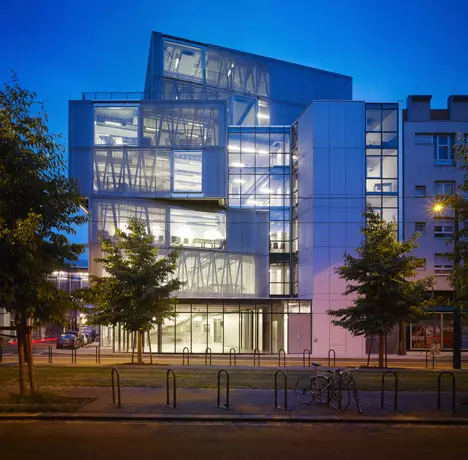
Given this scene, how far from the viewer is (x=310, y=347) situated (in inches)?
1532

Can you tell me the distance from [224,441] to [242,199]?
3589 cm

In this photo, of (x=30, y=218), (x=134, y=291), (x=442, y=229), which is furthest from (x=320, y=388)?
(x=442, y=229)

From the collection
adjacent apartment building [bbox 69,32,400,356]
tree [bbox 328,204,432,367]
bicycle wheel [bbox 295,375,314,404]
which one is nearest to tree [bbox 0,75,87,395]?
bicycle wheel [bbox 295,375,314,404]

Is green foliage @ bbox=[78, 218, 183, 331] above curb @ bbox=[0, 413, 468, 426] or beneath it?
above

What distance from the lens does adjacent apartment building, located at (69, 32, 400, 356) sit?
39250 millimetres

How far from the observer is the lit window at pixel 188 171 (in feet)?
137

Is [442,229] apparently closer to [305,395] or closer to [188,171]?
[188,171]

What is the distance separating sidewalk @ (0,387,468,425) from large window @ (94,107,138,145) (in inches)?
1156

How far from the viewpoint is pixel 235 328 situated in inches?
1567

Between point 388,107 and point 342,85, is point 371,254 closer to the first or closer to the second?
point 388,107

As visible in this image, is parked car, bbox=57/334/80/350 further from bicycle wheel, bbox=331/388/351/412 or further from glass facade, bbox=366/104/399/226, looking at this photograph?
bicycle wheel, bbox=331/388/351/412

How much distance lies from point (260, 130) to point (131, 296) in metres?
24.8

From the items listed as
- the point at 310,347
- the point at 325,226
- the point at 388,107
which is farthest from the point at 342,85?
the point at 310,347

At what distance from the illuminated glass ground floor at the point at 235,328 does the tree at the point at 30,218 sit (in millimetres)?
25463
